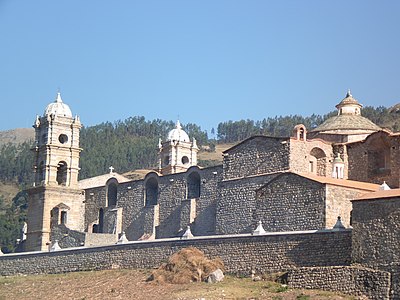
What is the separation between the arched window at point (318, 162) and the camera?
4541 cm

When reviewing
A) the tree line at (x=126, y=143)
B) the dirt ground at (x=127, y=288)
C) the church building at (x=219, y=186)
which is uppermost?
the tree line at (x=126, y=143)

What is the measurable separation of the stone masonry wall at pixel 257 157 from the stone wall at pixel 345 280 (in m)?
12.3

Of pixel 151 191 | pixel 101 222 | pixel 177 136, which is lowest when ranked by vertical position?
pixel 101 222

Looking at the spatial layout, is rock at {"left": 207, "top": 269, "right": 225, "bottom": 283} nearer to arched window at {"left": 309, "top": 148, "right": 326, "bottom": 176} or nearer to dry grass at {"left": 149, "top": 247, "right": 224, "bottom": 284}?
dry grass at {"left": 149, "top": 247, "right": 224, "bottom": 284}

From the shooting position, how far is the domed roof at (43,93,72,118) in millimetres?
58812

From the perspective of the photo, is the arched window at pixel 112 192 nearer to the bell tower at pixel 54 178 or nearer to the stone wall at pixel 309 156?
the bell tower at pixel 54 178

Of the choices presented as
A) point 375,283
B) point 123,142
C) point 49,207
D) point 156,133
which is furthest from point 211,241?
point 156,133

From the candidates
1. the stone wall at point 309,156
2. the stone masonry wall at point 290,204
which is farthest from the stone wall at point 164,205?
the stone masonry wall at point 290,204

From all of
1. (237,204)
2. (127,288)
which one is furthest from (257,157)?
(127,288)

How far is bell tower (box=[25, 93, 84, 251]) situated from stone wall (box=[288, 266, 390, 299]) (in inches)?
1070

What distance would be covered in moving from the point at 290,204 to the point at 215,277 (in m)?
6.17

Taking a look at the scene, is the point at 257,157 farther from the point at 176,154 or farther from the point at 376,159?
the point at 176,154

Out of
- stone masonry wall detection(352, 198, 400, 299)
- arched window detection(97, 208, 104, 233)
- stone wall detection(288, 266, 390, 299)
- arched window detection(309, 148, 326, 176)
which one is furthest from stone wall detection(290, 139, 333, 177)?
arched window detection(97, 208, 104, 233)

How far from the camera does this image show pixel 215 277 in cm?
3481
